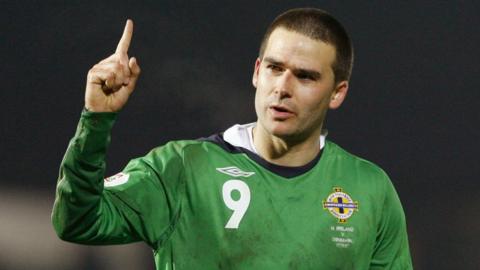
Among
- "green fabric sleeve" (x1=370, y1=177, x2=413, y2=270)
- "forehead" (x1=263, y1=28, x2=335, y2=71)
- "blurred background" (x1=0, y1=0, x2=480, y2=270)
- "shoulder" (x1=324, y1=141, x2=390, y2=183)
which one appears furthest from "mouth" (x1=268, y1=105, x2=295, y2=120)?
"blurred background" (x1=0, y1=0, x2=480, y2=270)

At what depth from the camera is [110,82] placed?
1.63 m

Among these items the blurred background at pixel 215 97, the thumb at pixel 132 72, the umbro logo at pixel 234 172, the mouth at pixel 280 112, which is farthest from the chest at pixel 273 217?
the blurred background at pixel 215 97

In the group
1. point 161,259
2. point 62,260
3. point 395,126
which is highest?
point 395,126

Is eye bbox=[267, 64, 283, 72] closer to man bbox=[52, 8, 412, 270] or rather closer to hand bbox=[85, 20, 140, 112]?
man bbox=[52, 8, 412, 270]

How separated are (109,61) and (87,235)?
36cm

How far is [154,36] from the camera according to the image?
3.29 meters

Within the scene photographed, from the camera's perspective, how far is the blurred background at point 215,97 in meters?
3.19

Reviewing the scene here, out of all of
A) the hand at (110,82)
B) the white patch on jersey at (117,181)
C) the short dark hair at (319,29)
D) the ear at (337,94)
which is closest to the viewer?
the hand at (110,82)

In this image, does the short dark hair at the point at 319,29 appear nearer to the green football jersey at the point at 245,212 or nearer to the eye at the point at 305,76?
the eye at the point at 305,76

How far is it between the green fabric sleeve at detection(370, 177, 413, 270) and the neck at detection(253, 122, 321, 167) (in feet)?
0.76

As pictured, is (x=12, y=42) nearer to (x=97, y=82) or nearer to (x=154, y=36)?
(x=154, y=36)

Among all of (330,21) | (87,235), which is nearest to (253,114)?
(330,21)

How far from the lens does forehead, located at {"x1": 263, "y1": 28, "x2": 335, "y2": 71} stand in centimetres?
205

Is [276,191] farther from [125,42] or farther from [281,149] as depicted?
[125,42]
